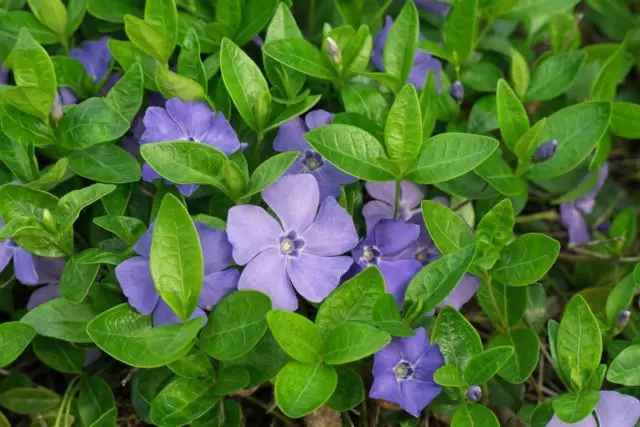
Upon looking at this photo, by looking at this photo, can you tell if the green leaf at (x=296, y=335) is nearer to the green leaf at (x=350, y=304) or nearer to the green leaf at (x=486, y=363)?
the green leaf at (x=350, y=304)

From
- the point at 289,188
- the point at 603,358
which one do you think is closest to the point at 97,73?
the point at 289,188

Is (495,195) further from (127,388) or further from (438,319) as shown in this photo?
(127,388)

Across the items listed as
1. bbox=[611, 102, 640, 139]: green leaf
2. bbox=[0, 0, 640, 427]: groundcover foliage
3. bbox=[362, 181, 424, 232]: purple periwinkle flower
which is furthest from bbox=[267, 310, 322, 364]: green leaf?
bbox=[611, 102, 640, 139]: green leaf

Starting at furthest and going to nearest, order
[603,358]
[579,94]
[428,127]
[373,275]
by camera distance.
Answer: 1. [579,94]
2. [603,358]
3. [428,127]
4. [373,275]

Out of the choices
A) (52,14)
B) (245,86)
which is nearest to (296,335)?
(245,86)

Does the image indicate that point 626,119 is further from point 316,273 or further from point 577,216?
point 316,273

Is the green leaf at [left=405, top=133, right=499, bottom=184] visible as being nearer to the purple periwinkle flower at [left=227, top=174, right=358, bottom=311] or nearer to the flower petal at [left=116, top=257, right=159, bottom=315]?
the purple periwinkle flower at [left=227, top=174, right=358, bottom=311]
